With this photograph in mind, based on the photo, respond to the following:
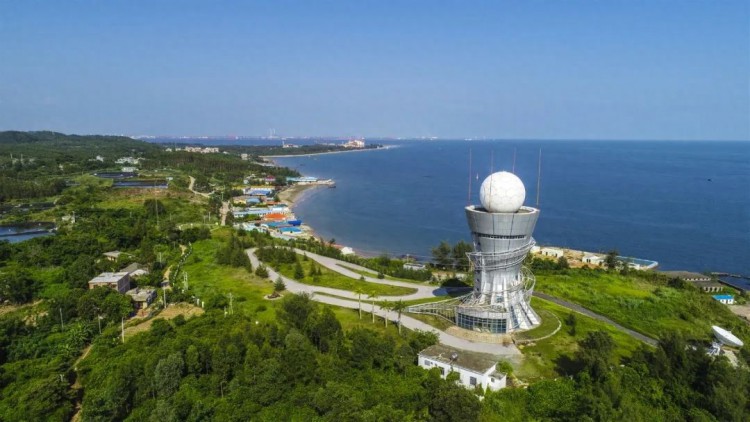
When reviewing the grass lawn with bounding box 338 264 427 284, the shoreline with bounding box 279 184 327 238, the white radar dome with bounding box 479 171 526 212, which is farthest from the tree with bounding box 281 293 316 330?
the shoreline with bounding box 279 184 327 238

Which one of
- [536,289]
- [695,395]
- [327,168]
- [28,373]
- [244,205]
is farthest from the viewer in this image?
[327,168]

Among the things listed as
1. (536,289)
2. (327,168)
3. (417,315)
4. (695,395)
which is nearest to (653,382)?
(695,395)

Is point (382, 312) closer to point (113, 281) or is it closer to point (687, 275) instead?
point (113, 281)

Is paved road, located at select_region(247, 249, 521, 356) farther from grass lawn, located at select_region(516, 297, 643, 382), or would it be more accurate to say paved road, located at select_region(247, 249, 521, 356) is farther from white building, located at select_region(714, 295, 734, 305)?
white building, located at select_region(714, 295, 734, 305)

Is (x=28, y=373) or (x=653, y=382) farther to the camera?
(x=28, y=373)

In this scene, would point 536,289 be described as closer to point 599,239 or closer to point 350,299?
point 350,299

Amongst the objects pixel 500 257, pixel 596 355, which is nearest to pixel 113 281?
pixel 500 257
